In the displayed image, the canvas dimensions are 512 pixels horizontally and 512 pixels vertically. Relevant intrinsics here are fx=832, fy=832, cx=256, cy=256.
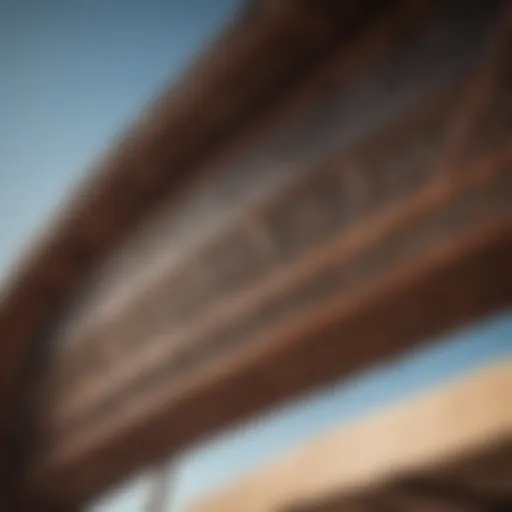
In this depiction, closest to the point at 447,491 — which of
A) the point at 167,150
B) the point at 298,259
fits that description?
the point at 298,259

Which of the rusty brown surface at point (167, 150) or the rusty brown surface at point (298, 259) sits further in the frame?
the rusty brown surface at point (167, 150)

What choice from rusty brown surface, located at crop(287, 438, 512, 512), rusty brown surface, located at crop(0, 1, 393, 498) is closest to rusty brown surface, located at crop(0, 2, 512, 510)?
rusty brown surface, located at crop(0, 1, 393, 498)

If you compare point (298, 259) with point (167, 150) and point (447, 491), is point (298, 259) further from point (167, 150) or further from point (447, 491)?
point (447, 491)

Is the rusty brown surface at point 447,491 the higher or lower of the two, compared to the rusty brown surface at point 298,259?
lower

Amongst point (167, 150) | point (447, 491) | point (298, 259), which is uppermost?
point (167, 150)

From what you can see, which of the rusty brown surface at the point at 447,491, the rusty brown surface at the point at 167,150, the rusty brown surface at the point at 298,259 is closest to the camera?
the rusty brown surface at the point at 298,259

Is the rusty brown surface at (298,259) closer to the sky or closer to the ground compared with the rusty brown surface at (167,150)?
closer to the ground

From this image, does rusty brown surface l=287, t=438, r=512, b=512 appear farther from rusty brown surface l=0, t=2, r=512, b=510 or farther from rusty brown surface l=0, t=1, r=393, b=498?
rusty brown surface l=0, t=1, r=393, b=498

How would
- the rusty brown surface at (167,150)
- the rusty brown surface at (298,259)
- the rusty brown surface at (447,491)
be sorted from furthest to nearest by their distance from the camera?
1. the rusty brown surface at (447,491)
2. the rusty brown surface at (167,150)
3. the rusty brown surface at (298,259)


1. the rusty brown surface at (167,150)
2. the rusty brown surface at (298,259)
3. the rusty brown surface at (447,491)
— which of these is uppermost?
the rusty brown surface at (167,150)

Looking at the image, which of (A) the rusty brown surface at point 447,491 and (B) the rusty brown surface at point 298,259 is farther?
(A) the rusty brown surface at point 447,491

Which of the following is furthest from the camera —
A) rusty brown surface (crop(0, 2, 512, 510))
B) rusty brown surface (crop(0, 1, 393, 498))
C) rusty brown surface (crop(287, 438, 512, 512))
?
rusty brown surface (crop(287, 438, 512, 512))

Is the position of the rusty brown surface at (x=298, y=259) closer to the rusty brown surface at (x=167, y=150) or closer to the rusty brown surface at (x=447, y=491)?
the rusty brown surface at (x=167, y=150)

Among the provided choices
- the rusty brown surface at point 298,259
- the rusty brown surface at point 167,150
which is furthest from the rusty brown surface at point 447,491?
the rusty brown surface at point 167,150
